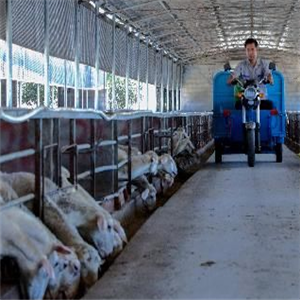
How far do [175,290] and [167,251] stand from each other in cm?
111

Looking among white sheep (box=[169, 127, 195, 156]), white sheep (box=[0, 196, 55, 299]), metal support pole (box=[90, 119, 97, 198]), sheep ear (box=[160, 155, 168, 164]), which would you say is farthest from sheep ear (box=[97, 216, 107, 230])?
white sheep (box=[169, 127, 195, 156])

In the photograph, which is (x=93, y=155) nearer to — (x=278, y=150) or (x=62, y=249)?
(x=62, y=249)

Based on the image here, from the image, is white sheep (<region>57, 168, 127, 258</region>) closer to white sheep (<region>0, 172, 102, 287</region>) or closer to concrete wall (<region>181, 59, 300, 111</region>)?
white sheep (<region>0, 172, 102, 287</region>)

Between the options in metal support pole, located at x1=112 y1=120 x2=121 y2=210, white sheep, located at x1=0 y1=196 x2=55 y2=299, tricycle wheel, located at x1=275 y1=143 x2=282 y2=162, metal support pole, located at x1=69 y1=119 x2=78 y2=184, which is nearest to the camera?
white sheep, located at x1=0 y1=196 x2=55 y2=299

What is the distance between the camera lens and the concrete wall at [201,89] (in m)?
33.7

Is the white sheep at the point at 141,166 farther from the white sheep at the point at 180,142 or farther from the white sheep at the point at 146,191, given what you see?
the white sheep at the point at 180,142

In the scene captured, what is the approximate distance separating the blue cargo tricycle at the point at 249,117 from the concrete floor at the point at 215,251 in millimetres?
3526

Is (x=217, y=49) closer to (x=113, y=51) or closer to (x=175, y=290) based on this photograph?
(x=113, y=51)

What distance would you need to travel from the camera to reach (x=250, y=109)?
12.8m

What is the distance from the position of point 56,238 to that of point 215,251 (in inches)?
60.4

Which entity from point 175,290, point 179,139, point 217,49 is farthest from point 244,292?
point 217,49

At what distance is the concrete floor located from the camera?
173 inches

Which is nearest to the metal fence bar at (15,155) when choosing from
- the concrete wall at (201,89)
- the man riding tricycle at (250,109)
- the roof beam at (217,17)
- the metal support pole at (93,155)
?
the metal support pole at (93,155)

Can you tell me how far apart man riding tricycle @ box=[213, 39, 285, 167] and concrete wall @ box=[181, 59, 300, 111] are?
19860mm
